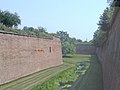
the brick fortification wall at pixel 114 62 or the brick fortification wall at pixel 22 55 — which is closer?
the brick fortification wall at pixel 114 62

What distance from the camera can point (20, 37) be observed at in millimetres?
23641

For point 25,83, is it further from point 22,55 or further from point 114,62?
point 114,62

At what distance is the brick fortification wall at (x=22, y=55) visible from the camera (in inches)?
773

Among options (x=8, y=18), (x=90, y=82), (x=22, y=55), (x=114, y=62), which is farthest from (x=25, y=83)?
(x=8, y=18)

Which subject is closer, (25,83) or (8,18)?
(25,83)

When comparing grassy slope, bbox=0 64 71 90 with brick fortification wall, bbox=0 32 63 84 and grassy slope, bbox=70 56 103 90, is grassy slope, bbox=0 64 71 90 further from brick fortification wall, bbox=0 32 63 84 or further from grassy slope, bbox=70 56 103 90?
grassy slope, bbox=70 56 103 90

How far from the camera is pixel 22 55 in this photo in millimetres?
23812

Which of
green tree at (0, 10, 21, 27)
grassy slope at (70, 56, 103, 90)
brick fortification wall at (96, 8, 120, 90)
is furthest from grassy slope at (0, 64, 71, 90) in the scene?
green tree at (0, 10, 21, 27)

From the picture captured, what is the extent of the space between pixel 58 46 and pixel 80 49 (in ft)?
174

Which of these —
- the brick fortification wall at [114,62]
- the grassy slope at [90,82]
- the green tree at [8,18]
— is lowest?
the grassy slope at [90,82]

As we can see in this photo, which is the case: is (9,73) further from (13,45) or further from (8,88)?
(8,88)

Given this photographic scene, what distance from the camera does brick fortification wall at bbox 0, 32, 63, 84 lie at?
19625mm

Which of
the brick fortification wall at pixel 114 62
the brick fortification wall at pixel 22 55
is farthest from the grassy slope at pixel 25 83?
the brick fortification wall at pixel 114 62

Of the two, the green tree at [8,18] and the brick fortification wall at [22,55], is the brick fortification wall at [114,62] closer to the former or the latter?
the brick fortification wall at [22,55]
